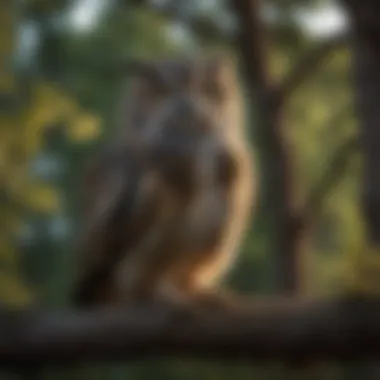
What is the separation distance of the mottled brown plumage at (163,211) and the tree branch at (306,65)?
381mm

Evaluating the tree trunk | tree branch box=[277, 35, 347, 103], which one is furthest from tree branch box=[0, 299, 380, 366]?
tree branch box=[277, 35, 347, 103]

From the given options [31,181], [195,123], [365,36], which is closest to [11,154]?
[31,181]

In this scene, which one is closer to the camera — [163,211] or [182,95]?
[163,211]

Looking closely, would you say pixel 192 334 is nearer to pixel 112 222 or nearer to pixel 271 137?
pixel 112 222

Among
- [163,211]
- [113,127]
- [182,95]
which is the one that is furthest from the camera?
[113,127]

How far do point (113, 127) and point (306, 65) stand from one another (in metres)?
0.30

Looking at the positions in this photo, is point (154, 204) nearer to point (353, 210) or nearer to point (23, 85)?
point (23, 85)

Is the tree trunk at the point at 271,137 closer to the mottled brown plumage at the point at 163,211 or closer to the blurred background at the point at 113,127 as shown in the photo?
the blurred background at the point at 113,127

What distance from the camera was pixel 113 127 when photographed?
163cm

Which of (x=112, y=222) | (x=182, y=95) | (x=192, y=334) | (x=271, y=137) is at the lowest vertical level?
(x=192, y=334)

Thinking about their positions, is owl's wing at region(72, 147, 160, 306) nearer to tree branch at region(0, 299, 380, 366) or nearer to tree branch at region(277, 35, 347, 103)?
tree branch at region(0, 299, 380, 366)

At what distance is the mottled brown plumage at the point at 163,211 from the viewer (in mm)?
1199

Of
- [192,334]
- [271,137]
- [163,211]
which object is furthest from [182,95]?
[192,334]

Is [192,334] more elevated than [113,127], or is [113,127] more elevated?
[113,127]
